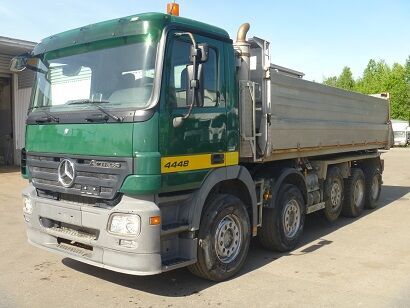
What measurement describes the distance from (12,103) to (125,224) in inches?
632

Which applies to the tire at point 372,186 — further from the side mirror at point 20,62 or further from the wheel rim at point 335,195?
the side mirror at point 20,62

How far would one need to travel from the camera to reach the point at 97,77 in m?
4.82

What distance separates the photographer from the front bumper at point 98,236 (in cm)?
438

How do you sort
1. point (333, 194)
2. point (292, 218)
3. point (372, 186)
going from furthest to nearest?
point (372, 186)
point (333, 194)
point (292, 218)

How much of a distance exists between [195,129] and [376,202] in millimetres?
7145

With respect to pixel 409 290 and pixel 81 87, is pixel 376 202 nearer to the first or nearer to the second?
pixel 409 290

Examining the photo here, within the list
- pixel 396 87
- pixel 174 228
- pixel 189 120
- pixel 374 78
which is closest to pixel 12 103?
pixel 189 120

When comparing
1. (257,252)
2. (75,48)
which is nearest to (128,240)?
(75,48)

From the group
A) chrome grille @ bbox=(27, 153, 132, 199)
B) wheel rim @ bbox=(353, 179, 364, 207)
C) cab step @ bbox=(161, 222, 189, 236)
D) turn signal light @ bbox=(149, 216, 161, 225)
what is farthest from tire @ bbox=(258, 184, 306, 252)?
wheel rim @ bbox=(353, 179, 364, 207)

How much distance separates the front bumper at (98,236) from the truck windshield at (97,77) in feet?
3.32

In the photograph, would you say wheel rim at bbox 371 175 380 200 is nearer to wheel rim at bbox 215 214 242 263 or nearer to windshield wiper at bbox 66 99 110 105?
wheel rim at bbox 215 214 242 263

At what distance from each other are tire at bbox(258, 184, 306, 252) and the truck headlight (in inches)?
95.4

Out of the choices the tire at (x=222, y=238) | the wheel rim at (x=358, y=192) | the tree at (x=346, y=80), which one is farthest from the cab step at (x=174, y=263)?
the tree at (x=346, y=80)

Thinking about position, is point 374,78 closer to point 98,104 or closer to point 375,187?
point 375,187
